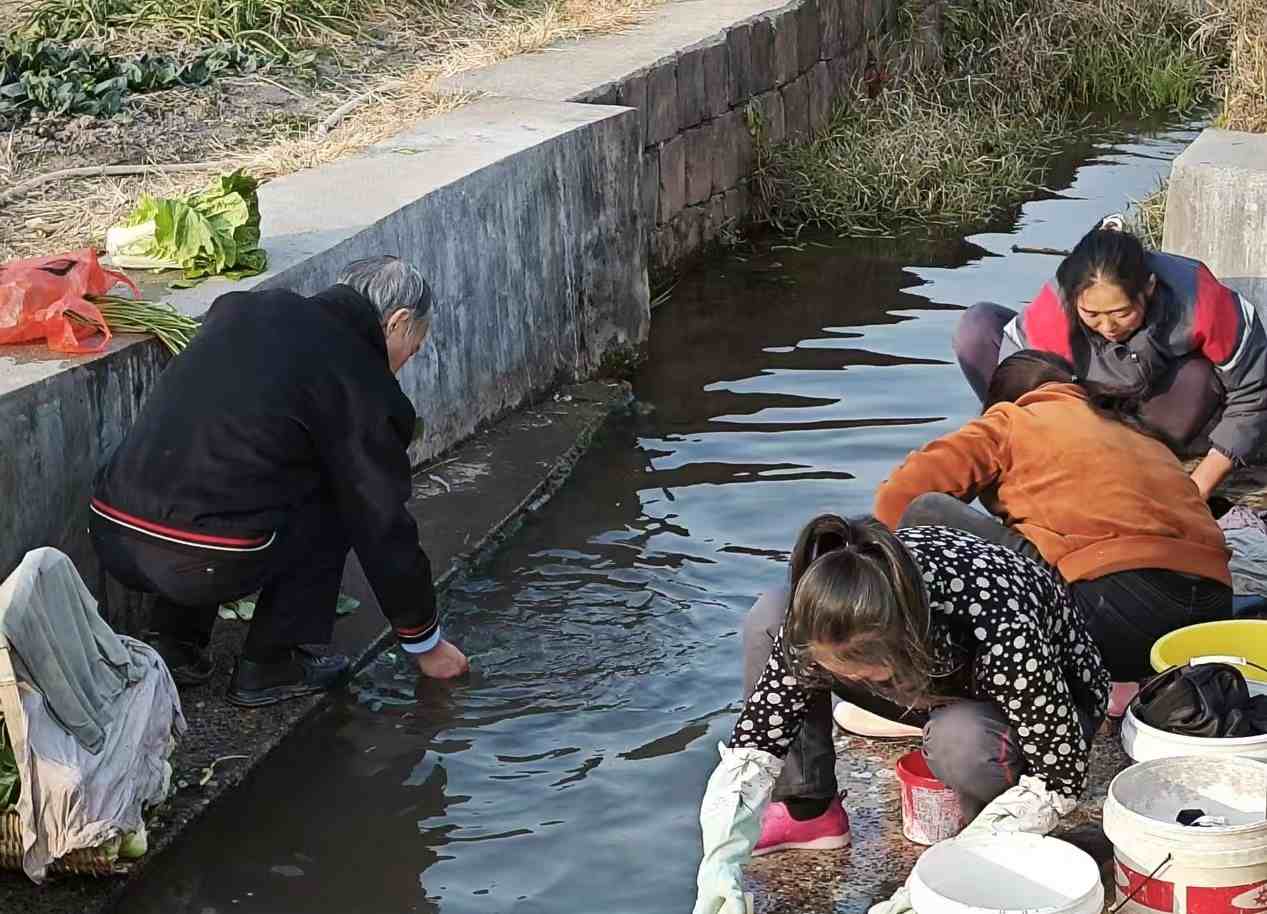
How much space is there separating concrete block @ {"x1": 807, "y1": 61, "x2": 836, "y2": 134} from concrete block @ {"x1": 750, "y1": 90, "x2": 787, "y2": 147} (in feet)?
1.55

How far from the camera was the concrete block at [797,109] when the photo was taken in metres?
10.9

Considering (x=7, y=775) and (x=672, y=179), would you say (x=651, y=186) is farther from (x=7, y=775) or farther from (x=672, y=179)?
(x=7, y=775)

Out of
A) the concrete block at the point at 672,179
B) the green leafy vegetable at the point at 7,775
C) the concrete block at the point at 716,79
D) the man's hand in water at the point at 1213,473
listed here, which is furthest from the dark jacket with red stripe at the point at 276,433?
the concrete block at the point at 716,79

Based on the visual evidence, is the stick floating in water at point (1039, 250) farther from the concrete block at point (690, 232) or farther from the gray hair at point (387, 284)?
the gray hair at point (387, 284)

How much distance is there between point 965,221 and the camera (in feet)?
34.2

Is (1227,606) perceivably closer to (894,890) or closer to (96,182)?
(894,890)

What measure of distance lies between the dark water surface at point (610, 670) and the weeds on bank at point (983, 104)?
4.60 feet

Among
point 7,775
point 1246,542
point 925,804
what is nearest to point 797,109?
point 1246,542

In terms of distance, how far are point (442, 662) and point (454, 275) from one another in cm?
215

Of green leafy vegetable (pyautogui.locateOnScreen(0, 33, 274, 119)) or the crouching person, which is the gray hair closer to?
the crouching person

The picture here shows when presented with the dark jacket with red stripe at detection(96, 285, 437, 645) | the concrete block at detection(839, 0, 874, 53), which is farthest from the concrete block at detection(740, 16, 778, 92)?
the dark jacket with red stripe at detection(96, 285, 437, 645)

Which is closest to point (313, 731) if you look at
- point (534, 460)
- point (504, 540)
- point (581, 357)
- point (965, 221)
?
point (504, 540)

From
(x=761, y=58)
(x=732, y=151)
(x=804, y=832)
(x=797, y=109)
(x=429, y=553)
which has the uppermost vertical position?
(x=761, y=58)

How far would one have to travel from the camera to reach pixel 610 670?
5.40 metres
